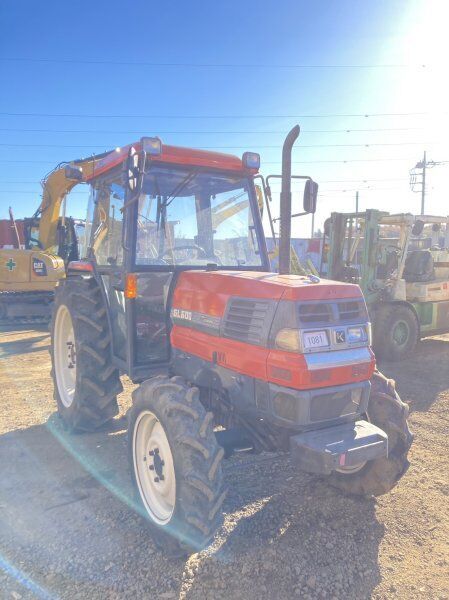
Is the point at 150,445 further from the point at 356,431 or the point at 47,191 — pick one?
the point at 47,191

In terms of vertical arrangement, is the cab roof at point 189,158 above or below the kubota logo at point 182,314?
above

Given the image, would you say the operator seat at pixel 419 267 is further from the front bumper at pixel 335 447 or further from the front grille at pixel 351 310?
the front bumper at pixel 335 447

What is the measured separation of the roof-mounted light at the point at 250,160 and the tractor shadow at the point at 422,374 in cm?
349

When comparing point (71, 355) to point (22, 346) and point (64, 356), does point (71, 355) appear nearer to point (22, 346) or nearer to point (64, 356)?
point (64, 356)

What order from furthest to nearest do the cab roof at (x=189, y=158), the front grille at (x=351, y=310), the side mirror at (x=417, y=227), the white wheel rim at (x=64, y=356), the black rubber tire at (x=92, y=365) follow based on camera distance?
the side mirror at (x=417, y=227), the white wheel rim at (x=64, y=356), the black rubber tire at (x=92, y=365), the cab roof at (x=189, y=158), the front grille at (x=351, y=310)

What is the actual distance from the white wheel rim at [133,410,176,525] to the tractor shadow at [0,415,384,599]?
18 cm

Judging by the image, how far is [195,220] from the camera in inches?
160

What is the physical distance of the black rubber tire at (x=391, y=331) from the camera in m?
8.30

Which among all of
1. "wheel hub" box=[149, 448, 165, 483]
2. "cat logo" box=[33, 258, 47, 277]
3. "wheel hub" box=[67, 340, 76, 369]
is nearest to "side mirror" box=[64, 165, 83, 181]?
"wheel hub" box=[67, 340, 76, 369]

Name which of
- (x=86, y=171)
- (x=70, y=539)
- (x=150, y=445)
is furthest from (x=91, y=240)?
(x=70, y=539)

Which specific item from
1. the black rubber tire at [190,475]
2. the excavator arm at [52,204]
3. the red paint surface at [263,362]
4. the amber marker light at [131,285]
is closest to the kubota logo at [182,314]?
the red paint surface at [263,362]

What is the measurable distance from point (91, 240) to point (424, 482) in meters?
3.64

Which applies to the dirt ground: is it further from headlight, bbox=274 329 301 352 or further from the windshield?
the windshield

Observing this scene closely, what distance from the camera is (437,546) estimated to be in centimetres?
308
